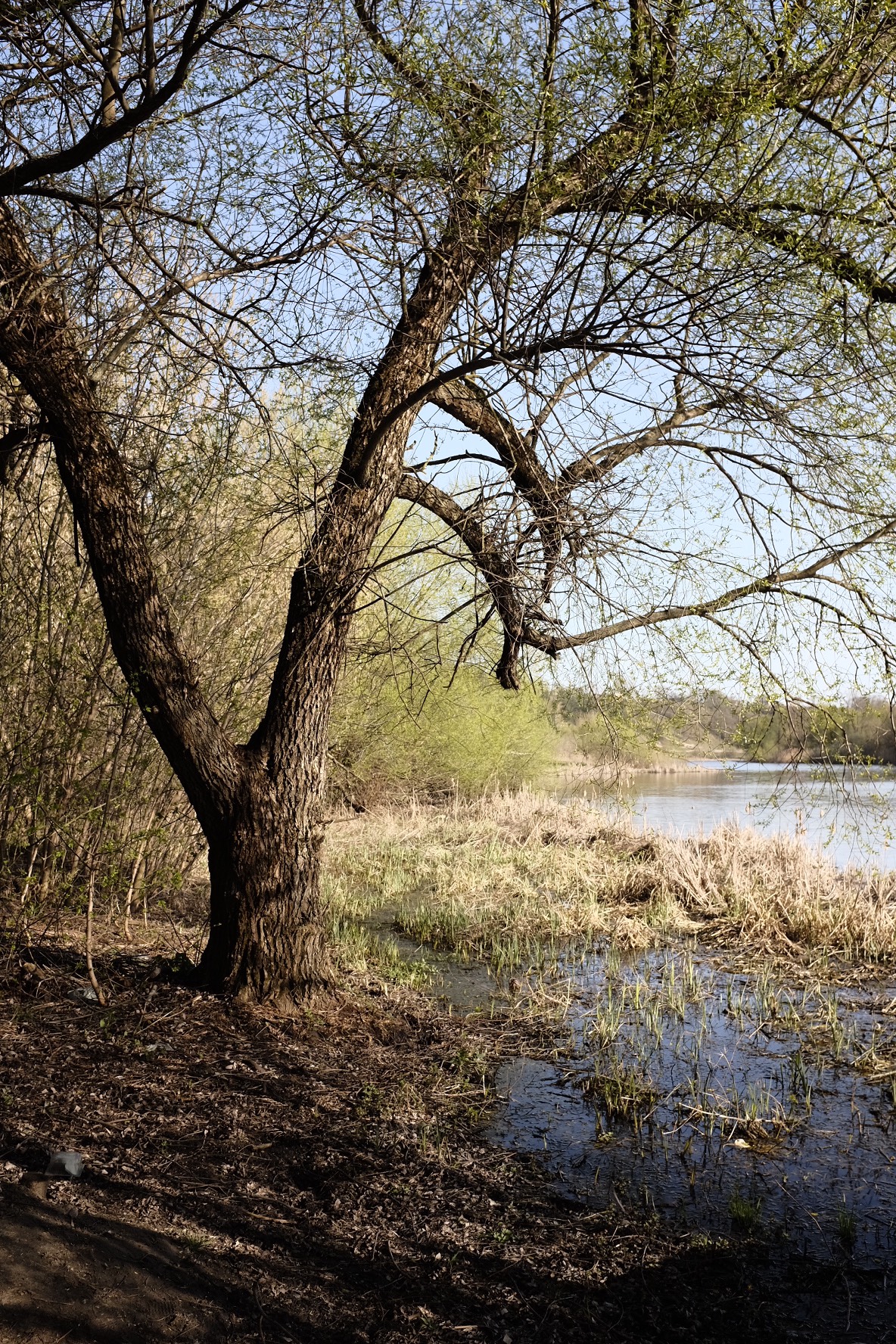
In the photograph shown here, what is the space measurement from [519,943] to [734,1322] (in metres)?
5.22

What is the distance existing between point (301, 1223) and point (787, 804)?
724 centimetres

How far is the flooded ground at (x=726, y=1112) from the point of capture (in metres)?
3.94

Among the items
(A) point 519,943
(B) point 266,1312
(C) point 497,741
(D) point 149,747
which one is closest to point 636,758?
(A) point 519,943

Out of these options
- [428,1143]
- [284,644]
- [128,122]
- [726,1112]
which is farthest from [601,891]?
[128,122]

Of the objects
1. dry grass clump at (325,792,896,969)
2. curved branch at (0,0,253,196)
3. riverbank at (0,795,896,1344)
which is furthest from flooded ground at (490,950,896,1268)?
curved branch at (0,0,253,196)

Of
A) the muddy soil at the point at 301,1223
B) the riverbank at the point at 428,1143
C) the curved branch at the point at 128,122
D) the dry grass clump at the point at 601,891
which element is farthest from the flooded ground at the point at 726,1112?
the curved branch at the point at 128,122

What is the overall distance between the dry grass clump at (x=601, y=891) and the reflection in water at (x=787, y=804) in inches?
18.4

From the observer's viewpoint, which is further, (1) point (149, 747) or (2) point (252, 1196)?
(1) point (149, 747)

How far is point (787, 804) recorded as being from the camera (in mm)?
9609

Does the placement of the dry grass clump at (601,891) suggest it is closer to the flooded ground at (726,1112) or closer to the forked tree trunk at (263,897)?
the flooded ground at (726,1112)

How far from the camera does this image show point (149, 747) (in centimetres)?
669

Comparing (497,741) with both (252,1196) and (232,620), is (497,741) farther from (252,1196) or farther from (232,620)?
Result: (252,1196)

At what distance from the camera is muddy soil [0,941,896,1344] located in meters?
2.90

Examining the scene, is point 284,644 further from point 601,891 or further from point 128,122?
point 601,891
